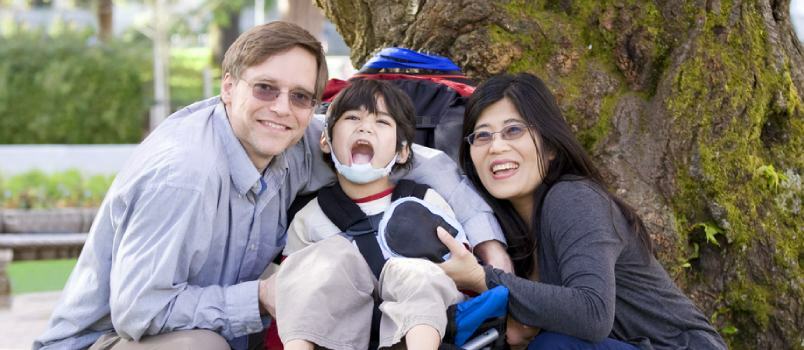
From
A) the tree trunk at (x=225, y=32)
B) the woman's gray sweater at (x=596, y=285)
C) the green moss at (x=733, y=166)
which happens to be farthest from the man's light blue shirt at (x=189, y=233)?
the tree trunk at (x=225, y=32)

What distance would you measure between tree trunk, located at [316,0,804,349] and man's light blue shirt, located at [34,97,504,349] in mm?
847

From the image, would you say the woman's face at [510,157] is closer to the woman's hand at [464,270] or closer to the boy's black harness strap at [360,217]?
the boy's black harness strap at [360,217]

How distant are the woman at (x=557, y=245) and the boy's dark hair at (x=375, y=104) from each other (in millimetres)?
217

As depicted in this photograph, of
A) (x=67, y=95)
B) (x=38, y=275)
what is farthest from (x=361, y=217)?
(x=67, y=95)

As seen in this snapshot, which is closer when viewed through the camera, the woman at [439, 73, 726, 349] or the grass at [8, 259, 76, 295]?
the woman at [439, 73, 726, 349]

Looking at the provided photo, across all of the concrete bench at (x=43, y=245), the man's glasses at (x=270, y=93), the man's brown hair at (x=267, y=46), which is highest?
the man's brown hair at (x=267, y=46)

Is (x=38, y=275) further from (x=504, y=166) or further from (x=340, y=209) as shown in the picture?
(x=504, y=166)

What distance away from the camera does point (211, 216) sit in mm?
3518

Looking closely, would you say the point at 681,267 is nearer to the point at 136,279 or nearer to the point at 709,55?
the point at 709,55

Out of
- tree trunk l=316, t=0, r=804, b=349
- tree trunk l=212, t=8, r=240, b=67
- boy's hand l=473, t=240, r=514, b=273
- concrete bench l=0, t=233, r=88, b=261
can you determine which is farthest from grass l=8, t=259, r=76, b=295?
tree trunk l=212, t=8, r=240, b=67

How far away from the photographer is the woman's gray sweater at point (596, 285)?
337cm

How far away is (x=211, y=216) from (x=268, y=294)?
0.31 metres

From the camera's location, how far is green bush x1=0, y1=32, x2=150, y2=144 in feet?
64.6

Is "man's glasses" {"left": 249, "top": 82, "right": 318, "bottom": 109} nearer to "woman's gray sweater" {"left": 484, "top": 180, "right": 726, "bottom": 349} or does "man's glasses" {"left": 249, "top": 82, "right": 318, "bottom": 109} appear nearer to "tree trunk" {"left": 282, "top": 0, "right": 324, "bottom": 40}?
"woman's gray sweater" {"left": 484, "top": 180, "right": 726, "bottom": 349}
